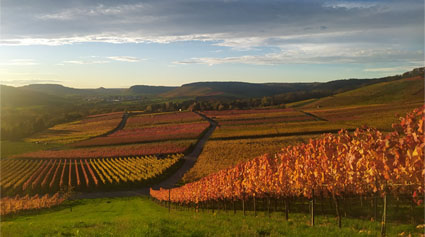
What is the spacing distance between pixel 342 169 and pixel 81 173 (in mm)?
54780

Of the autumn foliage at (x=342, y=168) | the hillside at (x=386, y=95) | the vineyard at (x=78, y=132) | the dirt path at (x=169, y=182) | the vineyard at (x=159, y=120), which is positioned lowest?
the dirt path at (x=169, y=182)

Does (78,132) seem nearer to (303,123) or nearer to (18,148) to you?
(18,148)

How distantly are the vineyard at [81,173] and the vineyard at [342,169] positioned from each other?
27.0 metres

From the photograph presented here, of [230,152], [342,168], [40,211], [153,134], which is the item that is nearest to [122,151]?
[153,134]

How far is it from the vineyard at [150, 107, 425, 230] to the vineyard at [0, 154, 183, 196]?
1063 inches

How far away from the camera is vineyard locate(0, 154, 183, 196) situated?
50.4 m

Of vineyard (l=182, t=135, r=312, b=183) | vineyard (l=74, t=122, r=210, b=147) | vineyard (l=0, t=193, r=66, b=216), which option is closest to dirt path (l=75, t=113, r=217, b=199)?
vineyard (l=182, t=135, r=312, b=183)

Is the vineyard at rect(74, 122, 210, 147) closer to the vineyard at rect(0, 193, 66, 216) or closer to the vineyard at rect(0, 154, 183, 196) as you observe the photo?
the vineyard at rect(0, 154, 183, 196)

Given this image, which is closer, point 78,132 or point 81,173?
point 81,173

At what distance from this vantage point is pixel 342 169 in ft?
42.9

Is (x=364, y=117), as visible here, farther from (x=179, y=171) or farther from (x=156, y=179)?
(x=156, y=179)

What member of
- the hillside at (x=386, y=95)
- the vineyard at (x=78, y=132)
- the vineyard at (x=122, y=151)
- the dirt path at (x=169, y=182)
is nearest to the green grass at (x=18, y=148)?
the vineyard at (x=78, y=132)

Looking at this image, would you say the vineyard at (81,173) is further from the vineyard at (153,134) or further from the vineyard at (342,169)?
the vineyard at (342,169)

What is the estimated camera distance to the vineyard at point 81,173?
5038 centimetres
